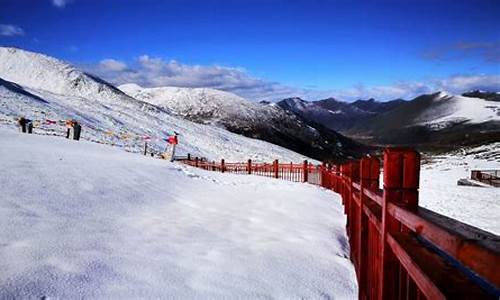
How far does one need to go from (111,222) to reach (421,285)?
528 cm

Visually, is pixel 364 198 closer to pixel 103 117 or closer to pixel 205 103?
pixel 103 117

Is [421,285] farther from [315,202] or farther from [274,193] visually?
[274,193]

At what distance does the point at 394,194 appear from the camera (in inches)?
116

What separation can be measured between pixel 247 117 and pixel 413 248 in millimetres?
133304

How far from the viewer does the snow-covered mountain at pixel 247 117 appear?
120 meters

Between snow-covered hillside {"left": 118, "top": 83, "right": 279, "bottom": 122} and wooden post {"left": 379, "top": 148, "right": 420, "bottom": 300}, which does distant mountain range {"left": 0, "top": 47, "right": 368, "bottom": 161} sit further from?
wooden post {"left": 379, "top": 148, "right": 420, "bottom": 300}

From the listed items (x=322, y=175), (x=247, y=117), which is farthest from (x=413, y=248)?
(x=247, y=117)

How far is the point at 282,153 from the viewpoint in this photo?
6756cm

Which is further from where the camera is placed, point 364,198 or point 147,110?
point 147,110

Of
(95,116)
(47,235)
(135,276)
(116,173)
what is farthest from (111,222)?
(95,116)

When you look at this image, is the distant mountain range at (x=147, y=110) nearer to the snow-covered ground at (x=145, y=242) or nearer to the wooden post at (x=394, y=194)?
the snow-covered ground at (x=145, y=242)

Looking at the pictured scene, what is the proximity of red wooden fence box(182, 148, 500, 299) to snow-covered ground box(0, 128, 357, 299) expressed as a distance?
47.9 inches

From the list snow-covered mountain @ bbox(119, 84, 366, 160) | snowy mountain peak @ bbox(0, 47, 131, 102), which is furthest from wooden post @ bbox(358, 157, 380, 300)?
snow-covered mountain @ bbox(119, 84, 366, 160)

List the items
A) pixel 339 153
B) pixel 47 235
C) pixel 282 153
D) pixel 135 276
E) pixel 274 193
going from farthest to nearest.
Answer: pixel 339 153, pixel 282 153, pixel 274 193, pixel 47 235, pixel 135 276
